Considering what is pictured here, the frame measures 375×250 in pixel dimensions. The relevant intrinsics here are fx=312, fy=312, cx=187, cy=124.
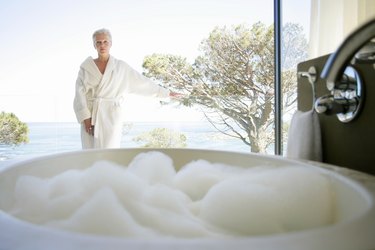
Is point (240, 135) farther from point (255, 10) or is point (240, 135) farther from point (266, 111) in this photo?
point (255, 10)

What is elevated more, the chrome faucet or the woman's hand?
the chrome faucet

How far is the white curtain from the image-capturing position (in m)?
1.36

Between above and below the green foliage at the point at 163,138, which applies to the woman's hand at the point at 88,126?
above

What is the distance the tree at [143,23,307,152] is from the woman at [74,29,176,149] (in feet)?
5.33

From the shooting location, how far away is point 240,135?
4.49m

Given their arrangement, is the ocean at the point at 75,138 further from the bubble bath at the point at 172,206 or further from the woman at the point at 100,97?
the bubble bath at the point at 172,206

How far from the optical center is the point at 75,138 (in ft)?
10.3

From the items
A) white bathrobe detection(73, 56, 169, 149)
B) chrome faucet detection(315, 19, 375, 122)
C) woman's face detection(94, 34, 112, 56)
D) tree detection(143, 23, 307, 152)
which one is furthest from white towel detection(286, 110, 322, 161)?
tree detection(143, 23, 307, 152)

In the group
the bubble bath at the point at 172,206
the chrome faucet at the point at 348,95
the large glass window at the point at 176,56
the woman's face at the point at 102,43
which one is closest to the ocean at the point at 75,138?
the large glass window at the point at 176,56

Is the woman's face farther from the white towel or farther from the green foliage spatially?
the white towel

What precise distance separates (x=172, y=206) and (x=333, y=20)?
1.40m

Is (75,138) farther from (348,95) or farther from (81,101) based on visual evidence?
(348,95)

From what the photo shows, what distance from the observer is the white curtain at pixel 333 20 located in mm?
1359

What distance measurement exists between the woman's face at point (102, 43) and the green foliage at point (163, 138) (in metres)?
1.46
